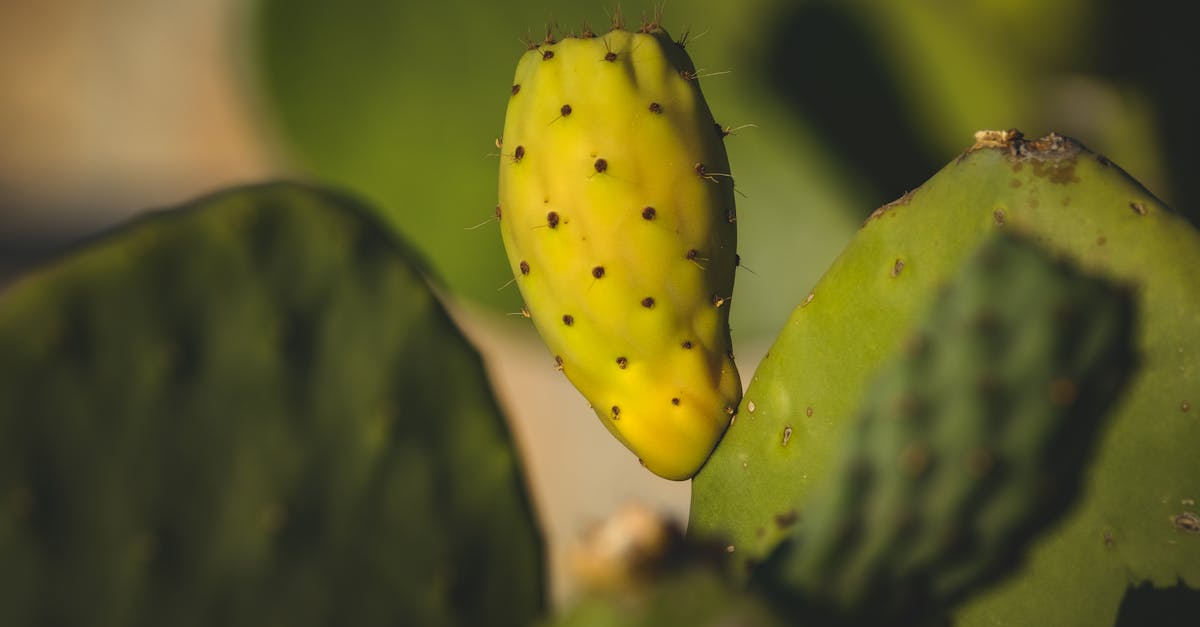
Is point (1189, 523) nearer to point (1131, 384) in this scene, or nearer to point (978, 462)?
point (1131, 384)

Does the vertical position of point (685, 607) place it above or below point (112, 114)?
above

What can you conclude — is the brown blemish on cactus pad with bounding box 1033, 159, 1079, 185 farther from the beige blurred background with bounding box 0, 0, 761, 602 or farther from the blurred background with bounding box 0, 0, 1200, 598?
the beige blurred background with bounding box 0, 0, 761, 602

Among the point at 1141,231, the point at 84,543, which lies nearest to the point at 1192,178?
the point at 1141,231

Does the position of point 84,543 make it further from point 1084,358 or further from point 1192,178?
point 1192,178

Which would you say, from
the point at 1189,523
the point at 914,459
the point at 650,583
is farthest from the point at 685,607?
the point at 1189,523

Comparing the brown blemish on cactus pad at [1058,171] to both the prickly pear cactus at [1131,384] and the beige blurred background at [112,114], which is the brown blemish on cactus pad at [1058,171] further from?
the beige blurred background at [112,114]

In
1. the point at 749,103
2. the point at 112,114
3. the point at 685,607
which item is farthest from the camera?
the point at 112,114

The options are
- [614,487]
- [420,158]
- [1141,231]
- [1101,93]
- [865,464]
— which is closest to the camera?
[865,464]
